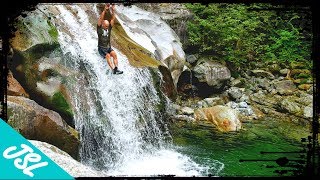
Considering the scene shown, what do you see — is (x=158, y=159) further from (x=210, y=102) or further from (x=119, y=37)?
(x=210, y=102)

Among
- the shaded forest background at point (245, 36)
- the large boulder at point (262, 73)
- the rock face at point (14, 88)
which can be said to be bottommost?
the large boulder at point (262, 73)

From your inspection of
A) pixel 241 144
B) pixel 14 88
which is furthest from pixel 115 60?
pixel 241 144

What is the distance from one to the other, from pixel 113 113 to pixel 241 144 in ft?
10.1

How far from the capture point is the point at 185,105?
9.41m

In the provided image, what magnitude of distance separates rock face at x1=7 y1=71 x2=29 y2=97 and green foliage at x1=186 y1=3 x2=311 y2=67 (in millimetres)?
6039

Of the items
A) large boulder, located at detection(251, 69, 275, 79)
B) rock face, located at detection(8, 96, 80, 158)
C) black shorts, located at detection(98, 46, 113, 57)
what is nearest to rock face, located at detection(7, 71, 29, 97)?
rock face, located at detection(8, 96, 80, 158)

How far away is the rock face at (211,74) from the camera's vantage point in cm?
1020

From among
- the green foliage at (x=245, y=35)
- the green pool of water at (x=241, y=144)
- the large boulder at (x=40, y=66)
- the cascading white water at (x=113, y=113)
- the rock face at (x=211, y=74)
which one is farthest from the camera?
the green foliage at (x=245, y=35)

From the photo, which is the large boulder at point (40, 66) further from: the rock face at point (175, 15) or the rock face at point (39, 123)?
the rock face at point (175, 15)

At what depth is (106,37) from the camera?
6645 millimetres

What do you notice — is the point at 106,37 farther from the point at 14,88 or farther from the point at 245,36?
the point at 245,36

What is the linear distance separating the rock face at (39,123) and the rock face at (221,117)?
155 inches

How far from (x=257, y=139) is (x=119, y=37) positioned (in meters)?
3.79

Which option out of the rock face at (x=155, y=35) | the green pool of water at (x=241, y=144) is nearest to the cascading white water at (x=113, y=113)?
the green pool of water at (x=241, y=144)
